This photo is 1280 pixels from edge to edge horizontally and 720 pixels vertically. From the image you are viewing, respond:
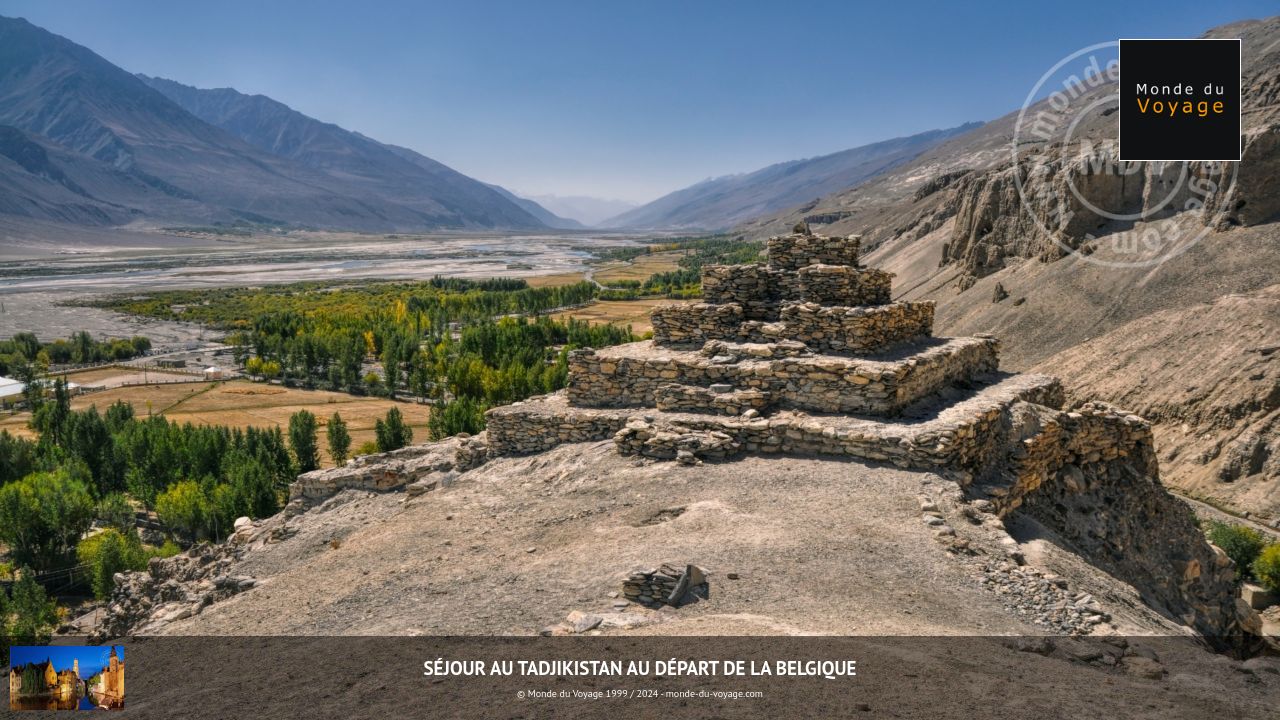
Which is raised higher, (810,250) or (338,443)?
(810,250)

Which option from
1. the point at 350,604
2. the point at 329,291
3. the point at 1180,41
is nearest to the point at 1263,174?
the point at 1180,41

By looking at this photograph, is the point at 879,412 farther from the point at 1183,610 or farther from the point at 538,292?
the point at 538,292

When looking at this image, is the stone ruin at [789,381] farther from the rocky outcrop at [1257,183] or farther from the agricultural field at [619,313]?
the agricultural field at [619,313]

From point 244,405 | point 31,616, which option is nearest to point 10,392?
point 244,405

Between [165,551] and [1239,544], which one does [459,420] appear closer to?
[165,551]

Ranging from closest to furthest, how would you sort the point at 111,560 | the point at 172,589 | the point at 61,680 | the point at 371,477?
the point at 61,680 < the point at 172,589 < the point at 371,477 < the point at 111,560

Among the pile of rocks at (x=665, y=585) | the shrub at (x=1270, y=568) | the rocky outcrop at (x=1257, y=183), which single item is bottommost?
the shrub at (x=1270, y=568)

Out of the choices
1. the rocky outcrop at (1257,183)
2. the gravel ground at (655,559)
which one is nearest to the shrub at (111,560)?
the gravel ground at (655,559)
